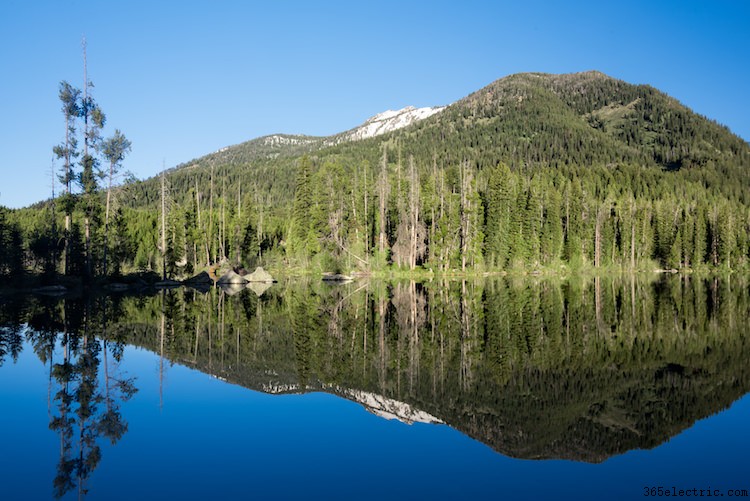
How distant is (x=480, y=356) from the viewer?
14.8m

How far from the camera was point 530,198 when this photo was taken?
8131 centimetres

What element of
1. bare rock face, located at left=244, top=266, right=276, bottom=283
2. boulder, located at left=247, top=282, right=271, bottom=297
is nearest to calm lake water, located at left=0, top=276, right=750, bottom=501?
boulder, located at left=247, top=282, right=271, bottom=297

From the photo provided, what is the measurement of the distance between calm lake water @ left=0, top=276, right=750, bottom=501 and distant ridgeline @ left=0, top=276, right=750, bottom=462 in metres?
0.06

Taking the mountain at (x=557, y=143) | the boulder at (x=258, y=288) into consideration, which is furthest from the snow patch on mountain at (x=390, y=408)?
the mountain at (x=557, y=143)

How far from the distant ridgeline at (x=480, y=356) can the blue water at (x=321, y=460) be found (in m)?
0.50

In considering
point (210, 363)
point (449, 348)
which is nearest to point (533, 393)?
point (449, 348)

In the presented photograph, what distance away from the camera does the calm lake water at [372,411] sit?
730 cm

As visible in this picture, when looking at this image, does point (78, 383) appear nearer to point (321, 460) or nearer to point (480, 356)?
point (321, 460)

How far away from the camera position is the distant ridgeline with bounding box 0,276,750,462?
32.0 feet

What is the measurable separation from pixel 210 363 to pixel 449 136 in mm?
172737

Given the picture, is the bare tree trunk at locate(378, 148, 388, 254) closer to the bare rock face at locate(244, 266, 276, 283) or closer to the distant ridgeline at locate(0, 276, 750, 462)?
the bare rock face at locate(244, 266, 276, 283)

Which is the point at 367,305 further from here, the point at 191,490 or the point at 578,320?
the point at 191,490

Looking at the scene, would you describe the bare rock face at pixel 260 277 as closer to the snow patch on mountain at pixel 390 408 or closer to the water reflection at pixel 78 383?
the water reflection at pixel 78 383

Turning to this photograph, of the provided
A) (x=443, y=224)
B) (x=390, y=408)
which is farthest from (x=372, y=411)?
(x=443, y=224)
